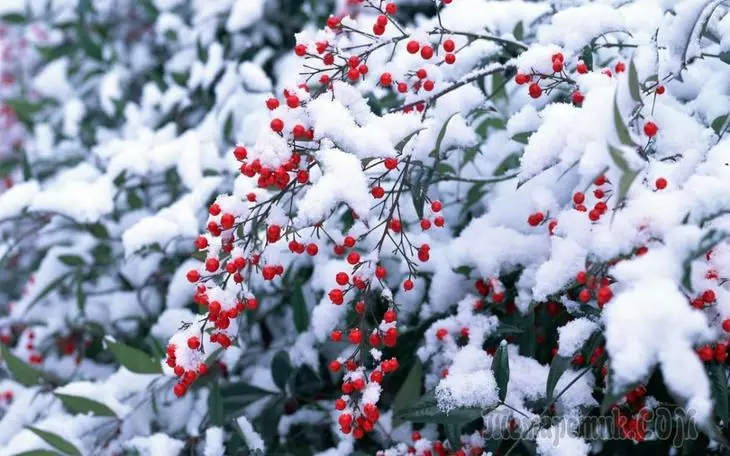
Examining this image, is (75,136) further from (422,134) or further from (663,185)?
(663,185)

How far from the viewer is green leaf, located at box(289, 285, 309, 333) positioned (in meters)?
2.06

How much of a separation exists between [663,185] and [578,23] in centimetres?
53

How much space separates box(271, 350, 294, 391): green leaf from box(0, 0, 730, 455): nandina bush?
0.4 inches

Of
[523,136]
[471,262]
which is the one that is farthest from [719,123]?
[471,262]

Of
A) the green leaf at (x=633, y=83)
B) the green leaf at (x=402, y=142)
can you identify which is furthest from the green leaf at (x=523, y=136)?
the green leaf at (x=633, y=83)

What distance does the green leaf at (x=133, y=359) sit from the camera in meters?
1.93

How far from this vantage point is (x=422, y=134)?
158cm

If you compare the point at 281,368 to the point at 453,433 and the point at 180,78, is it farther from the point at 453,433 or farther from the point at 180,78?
the point at 180,78

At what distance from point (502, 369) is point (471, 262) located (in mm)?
392

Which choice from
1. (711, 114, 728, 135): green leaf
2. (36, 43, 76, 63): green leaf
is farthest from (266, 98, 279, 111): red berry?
(36, 43, 76, 63): green leaf

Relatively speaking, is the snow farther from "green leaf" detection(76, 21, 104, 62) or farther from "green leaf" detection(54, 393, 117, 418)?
"green leaf" detection(76, 21, 104, 62)

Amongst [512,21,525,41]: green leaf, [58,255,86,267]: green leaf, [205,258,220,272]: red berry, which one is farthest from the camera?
[58,255,86,267]: green leaf

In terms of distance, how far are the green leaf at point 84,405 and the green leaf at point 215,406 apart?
331 mm

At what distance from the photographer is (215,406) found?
193 cm
